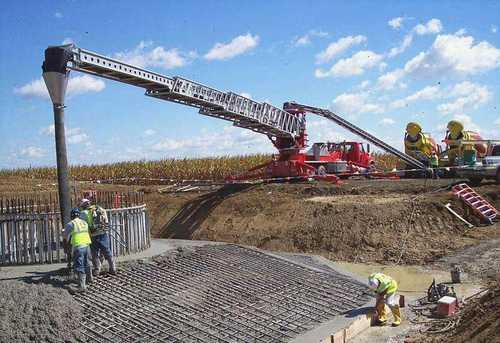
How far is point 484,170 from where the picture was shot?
19.6m

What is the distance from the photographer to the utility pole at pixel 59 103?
9734 millimetres

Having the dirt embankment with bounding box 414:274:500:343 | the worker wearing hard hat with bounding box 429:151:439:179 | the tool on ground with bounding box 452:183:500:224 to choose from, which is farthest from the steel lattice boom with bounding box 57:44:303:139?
the dirt embankment with bounding box 414:274:500:343

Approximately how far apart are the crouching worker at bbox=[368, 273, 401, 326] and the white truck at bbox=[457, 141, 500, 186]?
40.6 ft

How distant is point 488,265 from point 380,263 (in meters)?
2.96

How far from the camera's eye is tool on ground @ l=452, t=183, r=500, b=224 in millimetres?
16562

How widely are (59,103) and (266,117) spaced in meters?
11.4

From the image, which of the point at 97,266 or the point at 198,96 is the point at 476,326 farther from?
the point at 198,96

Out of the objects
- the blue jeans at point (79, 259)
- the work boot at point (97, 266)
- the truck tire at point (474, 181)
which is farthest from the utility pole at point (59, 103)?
the truck tire at point (474, 181)

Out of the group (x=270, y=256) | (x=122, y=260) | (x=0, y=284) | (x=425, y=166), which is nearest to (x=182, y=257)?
(x=122, y=260)

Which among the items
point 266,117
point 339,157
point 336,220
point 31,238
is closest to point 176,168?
point 339,157

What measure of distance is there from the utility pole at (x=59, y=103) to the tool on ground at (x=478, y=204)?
506 inches

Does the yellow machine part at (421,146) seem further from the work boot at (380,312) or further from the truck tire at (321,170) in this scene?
the work boot at (380,312)

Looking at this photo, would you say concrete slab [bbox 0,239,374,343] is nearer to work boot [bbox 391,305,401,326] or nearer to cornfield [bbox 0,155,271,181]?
work boot [bbox 391,305,401,326]

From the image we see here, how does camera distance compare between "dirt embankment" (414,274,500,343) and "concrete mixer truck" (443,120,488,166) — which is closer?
"dirt embankment" (414,274,500,343)
